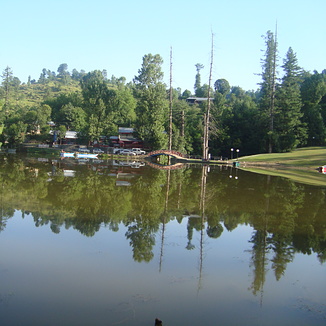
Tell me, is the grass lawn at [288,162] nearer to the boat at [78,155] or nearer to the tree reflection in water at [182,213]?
the boat at [78,155]

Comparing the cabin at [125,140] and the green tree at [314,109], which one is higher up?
the green tree at [314,109]

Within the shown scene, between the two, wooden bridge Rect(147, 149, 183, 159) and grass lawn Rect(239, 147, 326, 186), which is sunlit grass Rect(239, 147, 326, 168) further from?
wooden bridge Rect(147, 149, 183, 159)

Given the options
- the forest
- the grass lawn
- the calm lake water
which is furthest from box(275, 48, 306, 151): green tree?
the calm lake water

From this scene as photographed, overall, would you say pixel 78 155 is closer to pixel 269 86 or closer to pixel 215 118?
pixel 215 118

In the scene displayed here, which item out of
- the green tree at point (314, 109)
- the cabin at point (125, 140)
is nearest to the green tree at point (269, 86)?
the green tree at point (314, 109)

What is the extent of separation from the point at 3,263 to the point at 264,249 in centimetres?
738

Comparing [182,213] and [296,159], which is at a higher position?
[296,159]

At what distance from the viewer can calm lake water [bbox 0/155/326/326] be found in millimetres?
6500

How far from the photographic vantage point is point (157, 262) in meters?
9.01

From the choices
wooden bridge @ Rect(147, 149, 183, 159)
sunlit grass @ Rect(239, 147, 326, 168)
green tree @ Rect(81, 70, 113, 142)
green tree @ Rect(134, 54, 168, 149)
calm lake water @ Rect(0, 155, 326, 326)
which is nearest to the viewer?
calm lake water @ Rect(0, 155, 326, 326)

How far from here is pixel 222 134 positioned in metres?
70.1

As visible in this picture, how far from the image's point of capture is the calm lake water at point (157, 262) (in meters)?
6.50

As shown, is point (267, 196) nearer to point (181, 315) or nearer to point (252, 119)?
point (181, 315)

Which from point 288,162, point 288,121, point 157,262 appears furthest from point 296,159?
point 157,262
